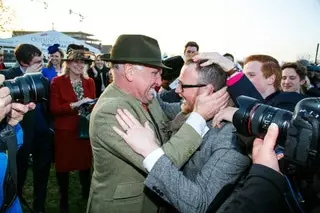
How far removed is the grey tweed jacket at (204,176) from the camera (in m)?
1.75

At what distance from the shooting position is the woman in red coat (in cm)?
443

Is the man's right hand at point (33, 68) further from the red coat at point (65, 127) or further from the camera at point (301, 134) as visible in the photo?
the camera at point (301, 134)

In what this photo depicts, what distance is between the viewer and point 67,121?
446 centimetres

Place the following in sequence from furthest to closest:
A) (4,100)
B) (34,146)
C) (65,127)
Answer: (34,146) < (65,127) < (4,100)

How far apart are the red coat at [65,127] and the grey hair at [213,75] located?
103 inches

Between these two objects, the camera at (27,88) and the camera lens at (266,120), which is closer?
the camera lens at (266,120)

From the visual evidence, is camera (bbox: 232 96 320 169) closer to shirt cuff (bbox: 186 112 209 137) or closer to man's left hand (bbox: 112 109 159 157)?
shirt cuff (bbox: 186 112 209 137)

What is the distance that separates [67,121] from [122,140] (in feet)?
9.01

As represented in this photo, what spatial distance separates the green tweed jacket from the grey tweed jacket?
141mm

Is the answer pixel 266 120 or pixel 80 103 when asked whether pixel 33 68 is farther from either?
pixel 266 120

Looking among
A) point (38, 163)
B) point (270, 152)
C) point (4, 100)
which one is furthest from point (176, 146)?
point (38, 163)

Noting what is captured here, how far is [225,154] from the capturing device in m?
1.84

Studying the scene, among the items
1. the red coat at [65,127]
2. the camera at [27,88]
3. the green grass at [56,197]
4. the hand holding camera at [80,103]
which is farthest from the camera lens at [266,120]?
the green grass at [56,197]

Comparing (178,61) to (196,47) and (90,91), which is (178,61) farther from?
(196,47)
